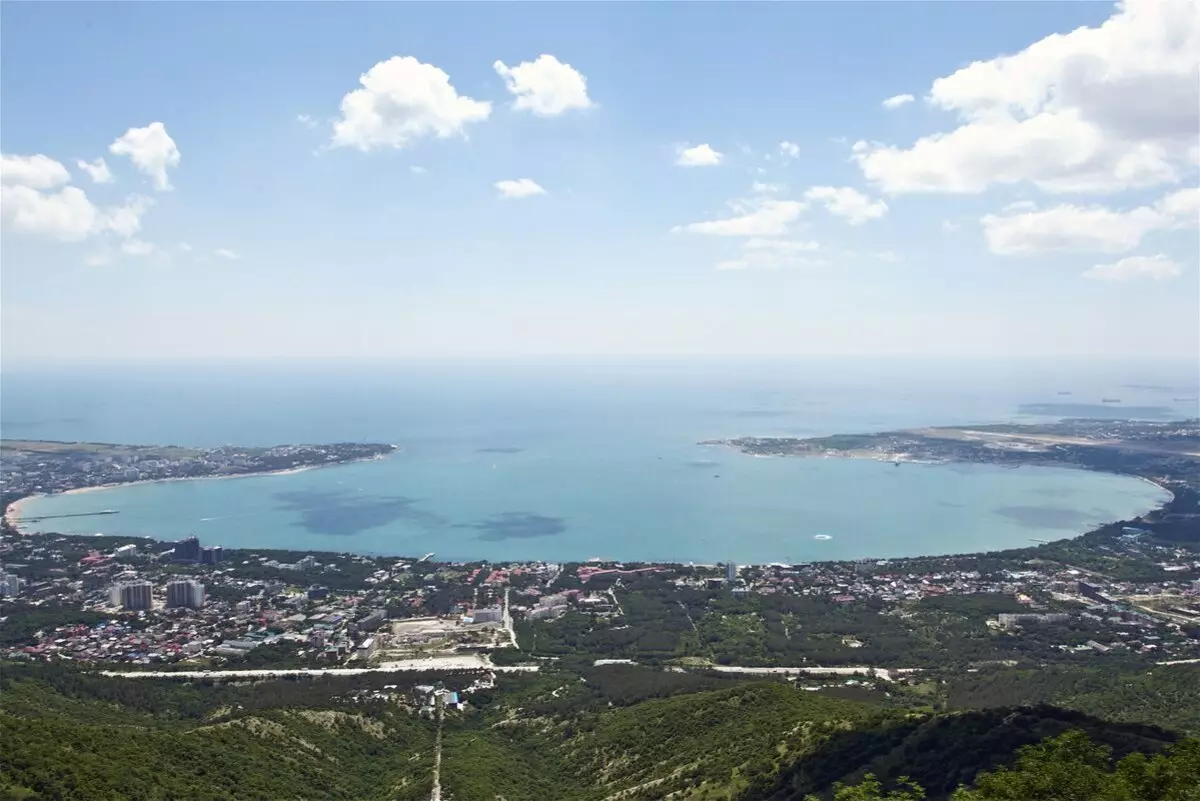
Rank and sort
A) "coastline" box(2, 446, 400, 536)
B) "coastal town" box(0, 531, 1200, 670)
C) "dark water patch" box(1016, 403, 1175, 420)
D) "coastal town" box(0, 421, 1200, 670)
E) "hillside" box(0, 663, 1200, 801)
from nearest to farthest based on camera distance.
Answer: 1. "hillside" box(0, 663, 1200, 801)
2. "coastal town" box(0, 421, 1200, 670)
3. "coastal town" box(0, 531, 1200, 670)
4. "coastline" box(2, 446, 400, 536)
5. "dark water patch" box(1016, 403, 1175, 420)

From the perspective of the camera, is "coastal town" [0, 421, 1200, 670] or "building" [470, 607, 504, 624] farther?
"building" [470, 607, 504, 624]

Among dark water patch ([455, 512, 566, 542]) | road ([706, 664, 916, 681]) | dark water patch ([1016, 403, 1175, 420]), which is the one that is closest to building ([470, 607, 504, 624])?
road ([706, 664, 916, 681])

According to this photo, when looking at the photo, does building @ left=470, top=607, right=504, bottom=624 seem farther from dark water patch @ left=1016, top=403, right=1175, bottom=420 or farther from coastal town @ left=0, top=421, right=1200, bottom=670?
dark water patch @ left=1016, top=403, right=1175, bottom=420

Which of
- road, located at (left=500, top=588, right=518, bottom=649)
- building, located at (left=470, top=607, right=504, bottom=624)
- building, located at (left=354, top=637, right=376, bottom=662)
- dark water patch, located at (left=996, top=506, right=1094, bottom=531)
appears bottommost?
road, located at (left=500, top=588, right=518, bottom=649)

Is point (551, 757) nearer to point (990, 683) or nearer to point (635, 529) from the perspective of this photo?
point (990, 683)

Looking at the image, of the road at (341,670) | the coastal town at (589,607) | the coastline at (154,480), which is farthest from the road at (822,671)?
the coastline at (154,480)

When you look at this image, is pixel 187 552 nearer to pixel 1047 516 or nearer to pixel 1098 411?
pixel 1047 516
